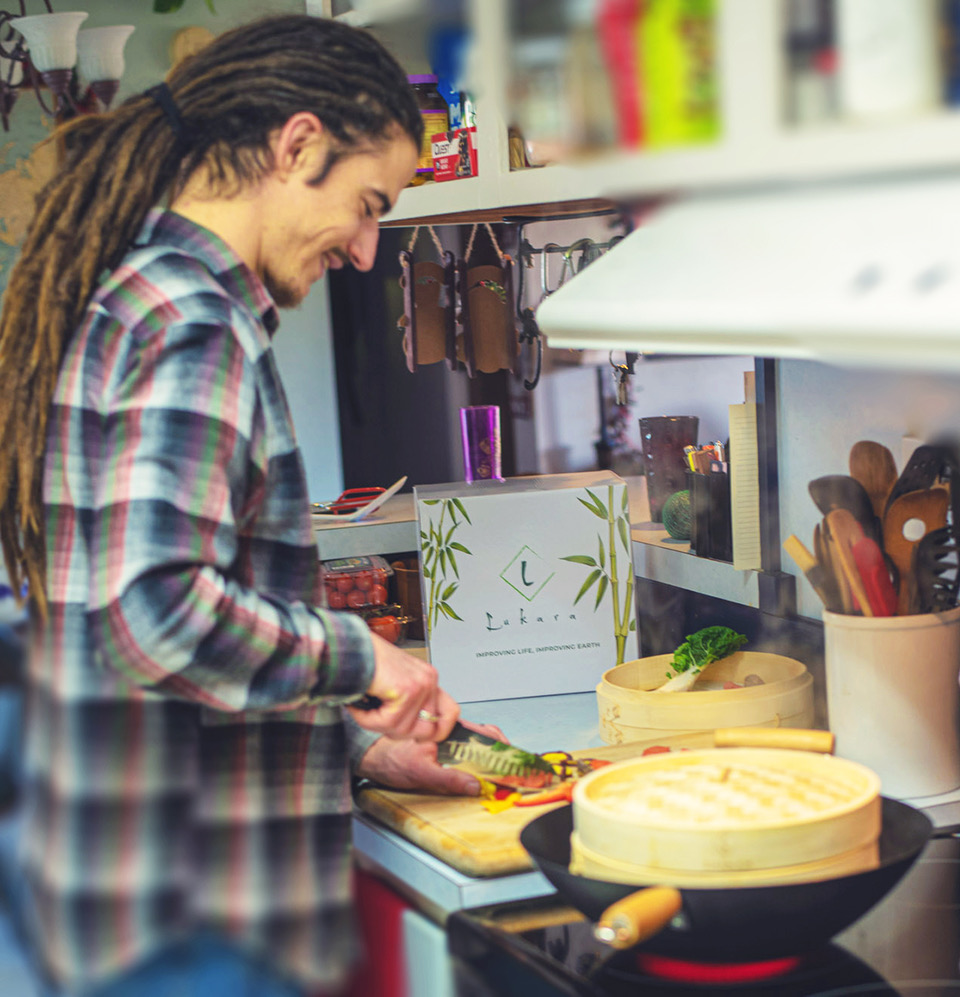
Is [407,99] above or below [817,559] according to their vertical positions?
above

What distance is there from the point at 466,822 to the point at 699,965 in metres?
0.40

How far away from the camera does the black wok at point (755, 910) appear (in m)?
0.97

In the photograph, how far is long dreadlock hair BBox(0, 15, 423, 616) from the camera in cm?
128

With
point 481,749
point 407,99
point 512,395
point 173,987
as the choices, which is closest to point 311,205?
point 407,99

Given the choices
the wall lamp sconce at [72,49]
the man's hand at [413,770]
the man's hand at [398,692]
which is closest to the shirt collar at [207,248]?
the man's hand at [398,692]

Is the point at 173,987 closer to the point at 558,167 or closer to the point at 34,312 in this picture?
the point at 34,312

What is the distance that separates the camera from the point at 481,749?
4.97 feet

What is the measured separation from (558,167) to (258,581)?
2.54 feet

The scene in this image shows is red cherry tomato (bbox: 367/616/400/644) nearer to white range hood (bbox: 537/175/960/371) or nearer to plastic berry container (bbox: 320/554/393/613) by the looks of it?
plastic berry container (bbox: 320/554/393/613)

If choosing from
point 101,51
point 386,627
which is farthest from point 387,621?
point 101,51

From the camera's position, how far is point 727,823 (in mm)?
1029

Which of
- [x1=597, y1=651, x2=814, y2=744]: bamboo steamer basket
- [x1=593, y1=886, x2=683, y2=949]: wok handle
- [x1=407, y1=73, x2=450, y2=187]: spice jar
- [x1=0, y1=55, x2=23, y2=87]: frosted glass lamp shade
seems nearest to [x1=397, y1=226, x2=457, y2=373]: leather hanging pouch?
[x1=407, y1=73, x2=450, y2=187]: spice jar

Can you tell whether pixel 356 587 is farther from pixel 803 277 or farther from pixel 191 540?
pixel 803 277

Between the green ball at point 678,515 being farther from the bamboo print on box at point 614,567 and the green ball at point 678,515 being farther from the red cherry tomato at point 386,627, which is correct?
the red cherry tomato at point 386,627
